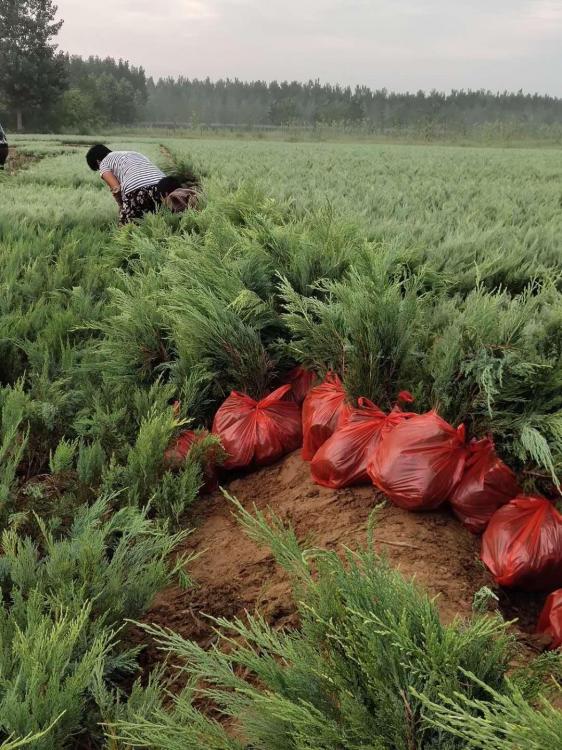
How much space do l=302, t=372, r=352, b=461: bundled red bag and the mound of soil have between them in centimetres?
19

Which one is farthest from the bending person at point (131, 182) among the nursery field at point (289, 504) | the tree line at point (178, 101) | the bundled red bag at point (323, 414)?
the tree line at point (178, 101)

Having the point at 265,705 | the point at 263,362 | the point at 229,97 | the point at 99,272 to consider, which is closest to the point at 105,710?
the point at 265,705

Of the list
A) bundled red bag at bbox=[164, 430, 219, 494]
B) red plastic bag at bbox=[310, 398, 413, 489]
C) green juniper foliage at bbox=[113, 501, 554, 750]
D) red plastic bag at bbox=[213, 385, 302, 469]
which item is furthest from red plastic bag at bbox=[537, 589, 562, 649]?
bundled red bag at bbox=[164, 430, 219, 494]

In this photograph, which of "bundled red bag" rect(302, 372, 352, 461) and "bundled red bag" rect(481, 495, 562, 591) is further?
"bundled red bag" rect(302, 372, 352, 461)

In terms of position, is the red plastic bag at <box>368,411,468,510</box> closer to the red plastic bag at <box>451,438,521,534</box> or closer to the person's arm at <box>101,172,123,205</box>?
the red plastic bag at <box>451,438,521,534</box>

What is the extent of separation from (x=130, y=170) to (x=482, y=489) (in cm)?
630

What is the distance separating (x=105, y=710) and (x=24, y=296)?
3.55m

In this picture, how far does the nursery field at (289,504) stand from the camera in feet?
3.97

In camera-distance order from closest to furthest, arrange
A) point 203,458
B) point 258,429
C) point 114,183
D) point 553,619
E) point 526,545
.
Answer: point 553,619 → point 526,545 → point 203,458 → point 258,429 → point 114,183

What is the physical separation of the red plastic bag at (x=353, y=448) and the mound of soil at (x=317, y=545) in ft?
0.21

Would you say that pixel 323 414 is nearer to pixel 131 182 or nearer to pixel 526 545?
pixel 526 545

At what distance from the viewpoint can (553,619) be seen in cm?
172

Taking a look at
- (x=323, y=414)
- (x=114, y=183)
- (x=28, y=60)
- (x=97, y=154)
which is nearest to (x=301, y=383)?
(x=323, y=414)

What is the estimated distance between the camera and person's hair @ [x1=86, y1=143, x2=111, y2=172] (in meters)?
7.80
